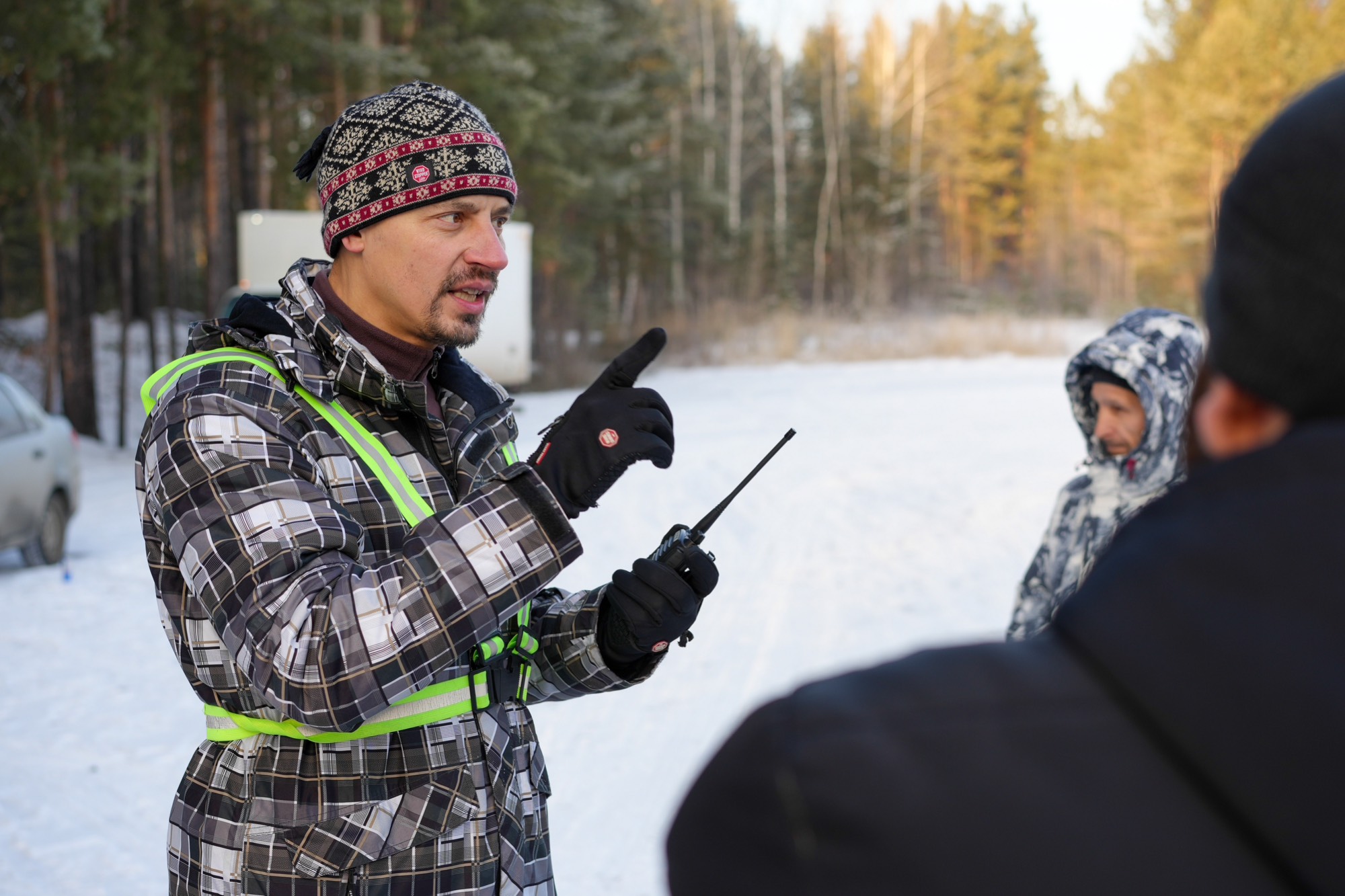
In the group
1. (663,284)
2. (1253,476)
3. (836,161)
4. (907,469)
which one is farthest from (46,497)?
(836,161)

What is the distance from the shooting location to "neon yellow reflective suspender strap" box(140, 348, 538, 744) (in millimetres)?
1929

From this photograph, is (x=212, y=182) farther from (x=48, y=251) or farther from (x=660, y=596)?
(x=660, y=596)

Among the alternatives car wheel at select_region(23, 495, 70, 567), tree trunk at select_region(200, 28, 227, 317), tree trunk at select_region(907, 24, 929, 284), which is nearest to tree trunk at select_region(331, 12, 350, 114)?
tree trunk at select_region(200, 28, 227, 317)

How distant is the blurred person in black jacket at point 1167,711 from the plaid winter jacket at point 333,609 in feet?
3.28

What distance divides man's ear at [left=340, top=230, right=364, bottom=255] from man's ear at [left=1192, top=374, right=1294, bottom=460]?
1793 millimetres

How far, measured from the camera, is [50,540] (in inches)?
367

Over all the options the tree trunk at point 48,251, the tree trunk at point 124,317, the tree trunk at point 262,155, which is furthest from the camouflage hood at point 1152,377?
the tree trunk at point 262,155

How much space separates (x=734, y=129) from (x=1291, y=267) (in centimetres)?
3565

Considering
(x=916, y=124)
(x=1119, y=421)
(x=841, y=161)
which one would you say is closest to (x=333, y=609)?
(x=1119, y=421)

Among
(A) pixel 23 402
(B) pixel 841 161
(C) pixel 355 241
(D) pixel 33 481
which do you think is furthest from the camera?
(B) pixel 841 161

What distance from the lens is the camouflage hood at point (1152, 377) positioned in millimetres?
4016

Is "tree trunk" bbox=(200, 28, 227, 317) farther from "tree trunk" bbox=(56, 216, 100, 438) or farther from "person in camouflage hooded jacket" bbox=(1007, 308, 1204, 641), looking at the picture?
"person in camouflage hooded jacket" bbox=(1007, 308, 1204, 641)

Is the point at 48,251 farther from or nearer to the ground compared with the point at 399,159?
nearer to the ground

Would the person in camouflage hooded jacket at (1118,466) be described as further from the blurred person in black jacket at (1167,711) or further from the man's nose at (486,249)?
the blurred person in black jacket at (1167,711)
